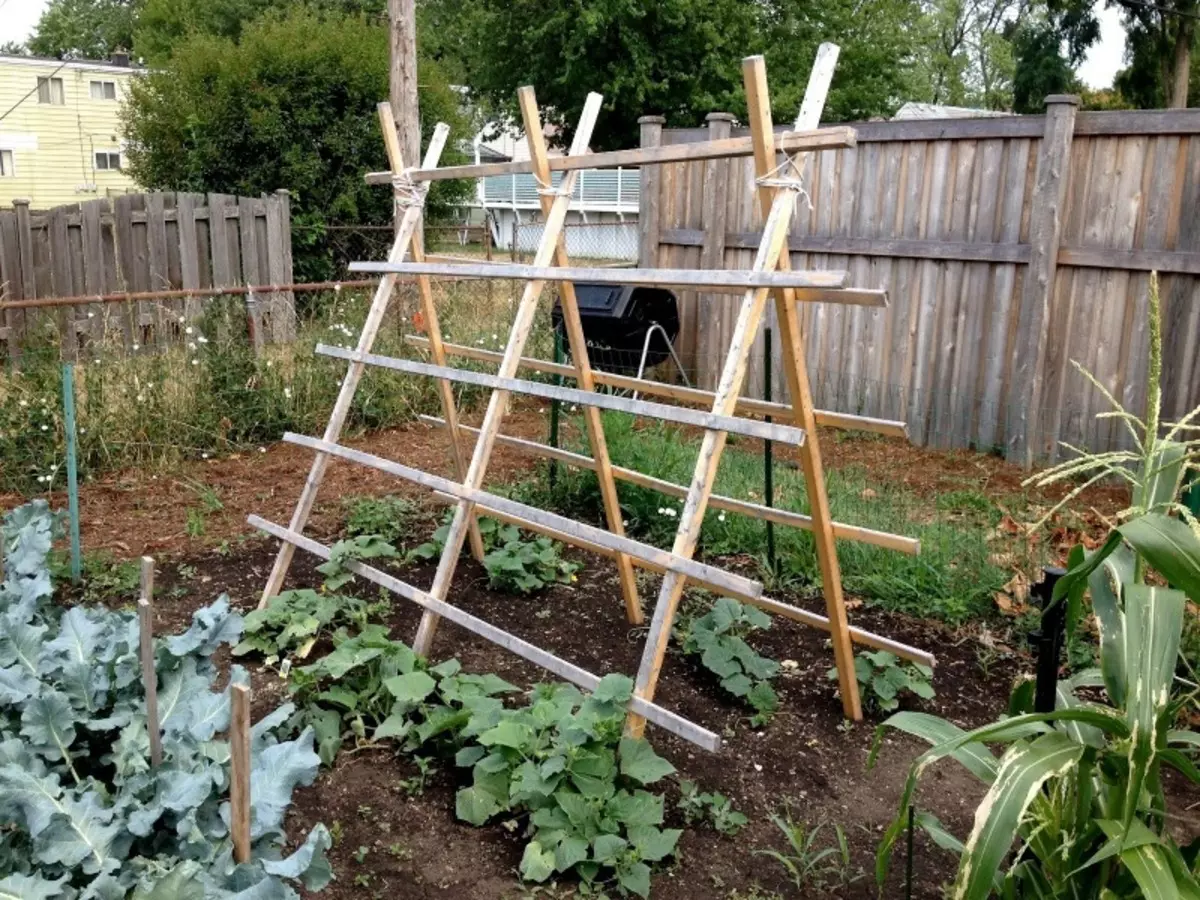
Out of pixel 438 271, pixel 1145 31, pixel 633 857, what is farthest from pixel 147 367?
pixel 1145 31

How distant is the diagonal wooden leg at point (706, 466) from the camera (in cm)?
303

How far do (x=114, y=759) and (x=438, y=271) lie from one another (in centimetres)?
219

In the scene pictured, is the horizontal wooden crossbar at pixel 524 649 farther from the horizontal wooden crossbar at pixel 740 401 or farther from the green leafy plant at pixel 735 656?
the horizontal wooden crossbar at pixel 740 401

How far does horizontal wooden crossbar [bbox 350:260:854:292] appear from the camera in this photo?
2920 millimetres

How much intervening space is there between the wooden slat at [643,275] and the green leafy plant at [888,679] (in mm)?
1379

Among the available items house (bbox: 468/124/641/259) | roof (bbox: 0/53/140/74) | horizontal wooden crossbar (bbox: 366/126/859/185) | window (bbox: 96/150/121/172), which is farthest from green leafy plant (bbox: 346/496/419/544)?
window (bbox: 96/150/121/172)

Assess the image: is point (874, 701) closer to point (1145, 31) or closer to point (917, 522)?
point (917, 522)

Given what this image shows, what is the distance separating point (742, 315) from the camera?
10.3 ft

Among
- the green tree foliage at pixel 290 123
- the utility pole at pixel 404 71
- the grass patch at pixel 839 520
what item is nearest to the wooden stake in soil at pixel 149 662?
the grass patch at pixel 839 520

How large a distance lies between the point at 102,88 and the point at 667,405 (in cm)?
3890

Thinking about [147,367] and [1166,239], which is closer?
[1166,239]

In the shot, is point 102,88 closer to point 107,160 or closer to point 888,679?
point 107,160

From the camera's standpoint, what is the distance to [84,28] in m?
57.2

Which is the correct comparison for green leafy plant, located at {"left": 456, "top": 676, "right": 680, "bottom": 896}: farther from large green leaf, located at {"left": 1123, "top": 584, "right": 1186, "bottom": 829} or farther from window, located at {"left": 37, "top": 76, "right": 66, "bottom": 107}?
window, located at {"left": 37, "top": 76, "right": 66, "bottom": 107}
